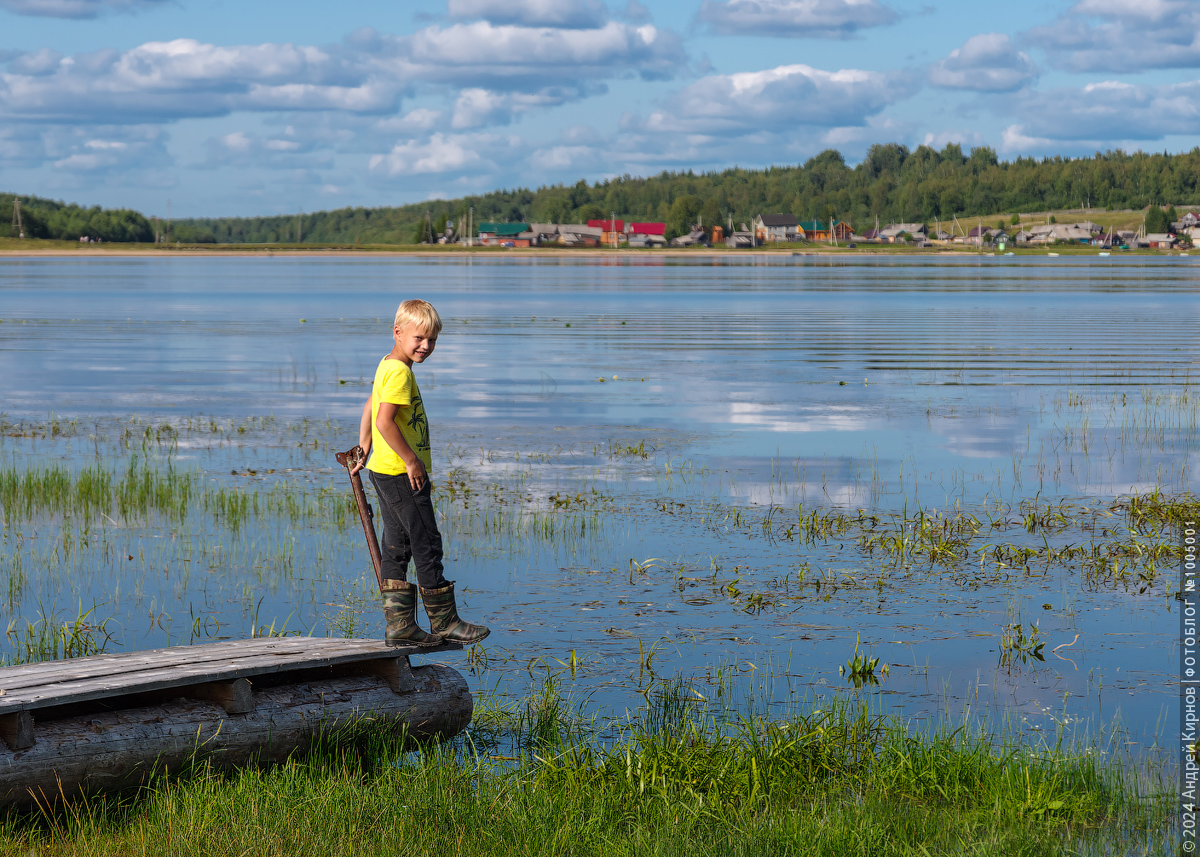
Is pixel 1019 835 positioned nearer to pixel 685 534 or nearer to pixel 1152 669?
pixel 1152 669

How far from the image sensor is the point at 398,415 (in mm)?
6895

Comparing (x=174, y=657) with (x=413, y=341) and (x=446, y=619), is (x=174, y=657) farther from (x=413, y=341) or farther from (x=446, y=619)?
(x=413, y=341)

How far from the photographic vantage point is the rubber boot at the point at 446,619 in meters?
7.30

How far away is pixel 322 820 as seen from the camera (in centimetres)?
575

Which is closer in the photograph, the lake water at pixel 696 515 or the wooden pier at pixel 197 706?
the wooden pier at pixel 197 706

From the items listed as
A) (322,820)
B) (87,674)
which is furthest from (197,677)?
(322,820)

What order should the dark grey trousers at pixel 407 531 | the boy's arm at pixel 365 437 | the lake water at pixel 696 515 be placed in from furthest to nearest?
the lake water at pixel 696 515 < the boy's arm at pixel 365 437 < the dark grey trousers at pixel 407 531

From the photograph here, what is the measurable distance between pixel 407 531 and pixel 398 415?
699 millimetres

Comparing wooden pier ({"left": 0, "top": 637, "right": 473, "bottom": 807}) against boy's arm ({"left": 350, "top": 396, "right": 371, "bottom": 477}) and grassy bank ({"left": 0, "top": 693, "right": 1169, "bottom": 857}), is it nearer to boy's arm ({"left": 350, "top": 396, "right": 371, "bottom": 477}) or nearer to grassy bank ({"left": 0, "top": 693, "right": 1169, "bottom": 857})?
grassy bank ({"left": 0, "top": 693, "right": 1169, "bottom": 857})

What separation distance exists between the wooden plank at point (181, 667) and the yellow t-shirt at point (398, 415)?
1036 mm

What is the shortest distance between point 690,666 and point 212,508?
6818mm

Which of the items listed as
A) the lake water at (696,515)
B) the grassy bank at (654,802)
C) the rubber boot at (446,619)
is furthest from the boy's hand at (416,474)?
the lake water at (696,515)

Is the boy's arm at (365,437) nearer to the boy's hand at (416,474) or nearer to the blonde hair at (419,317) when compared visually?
the boy's hand at (416,474)

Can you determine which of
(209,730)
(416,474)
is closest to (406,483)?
(416,474)
